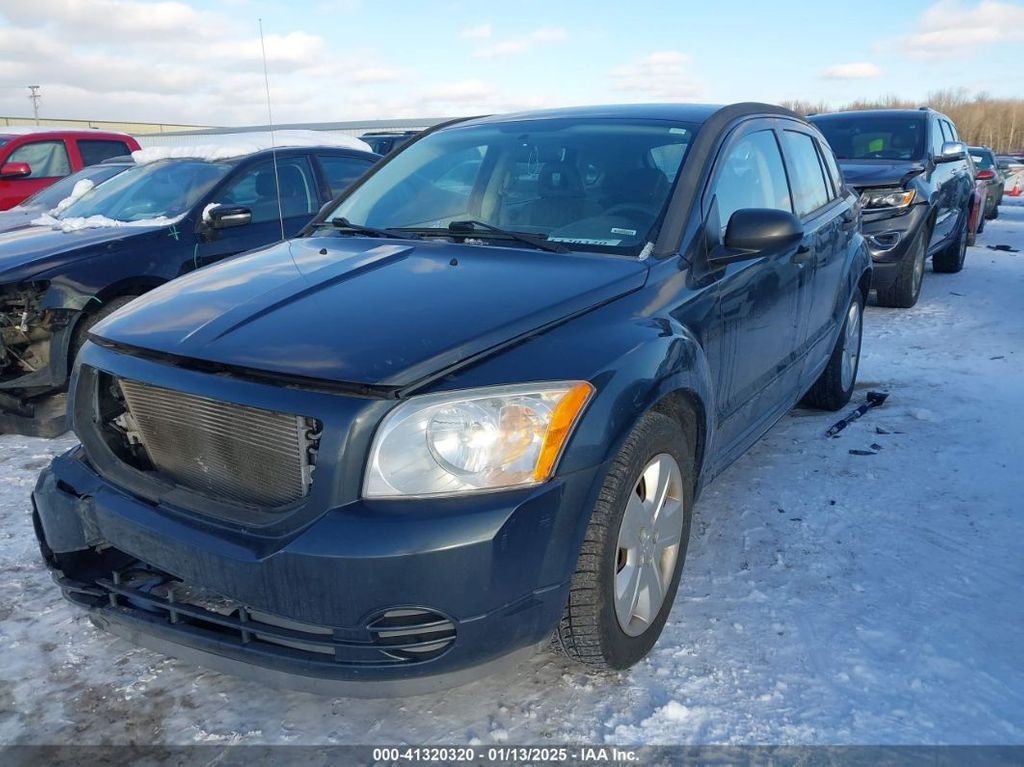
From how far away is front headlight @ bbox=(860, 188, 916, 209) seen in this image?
744 cm

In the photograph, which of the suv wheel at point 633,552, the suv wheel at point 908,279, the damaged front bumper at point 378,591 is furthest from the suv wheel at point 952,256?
the damaged front bumper at point 378,591

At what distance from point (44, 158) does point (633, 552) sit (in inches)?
418

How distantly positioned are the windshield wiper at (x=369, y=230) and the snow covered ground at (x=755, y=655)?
1.62m

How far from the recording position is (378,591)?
188 centimetres

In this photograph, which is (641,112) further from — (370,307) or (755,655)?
(755,655)

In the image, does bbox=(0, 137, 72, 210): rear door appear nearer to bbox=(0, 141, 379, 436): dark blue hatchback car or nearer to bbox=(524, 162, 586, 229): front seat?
bbox=(0, 141, 379, 436): dark blue hatchback car

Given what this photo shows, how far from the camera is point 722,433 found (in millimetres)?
3061

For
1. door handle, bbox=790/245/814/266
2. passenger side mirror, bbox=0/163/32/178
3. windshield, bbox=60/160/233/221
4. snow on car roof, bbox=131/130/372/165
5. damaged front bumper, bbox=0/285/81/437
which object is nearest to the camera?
door handle, bbox=790/245/814/266

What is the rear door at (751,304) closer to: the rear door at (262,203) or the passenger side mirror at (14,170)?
the rear door at (262,203)

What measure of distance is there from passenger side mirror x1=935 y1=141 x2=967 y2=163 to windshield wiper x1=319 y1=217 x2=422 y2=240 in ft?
22.6

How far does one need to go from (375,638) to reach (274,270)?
1359 millimetres

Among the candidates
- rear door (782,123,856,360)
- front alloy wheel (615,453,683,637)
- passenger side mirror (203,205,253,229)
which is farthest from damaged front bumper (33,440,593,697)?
passenger side mirror (203,205,253,229)

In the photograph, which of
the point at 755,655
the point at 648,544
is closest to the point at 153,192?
the point at 648,544

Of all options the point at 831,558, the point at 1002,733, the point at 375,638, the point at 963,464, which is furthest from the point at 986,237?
the point at 375,638
